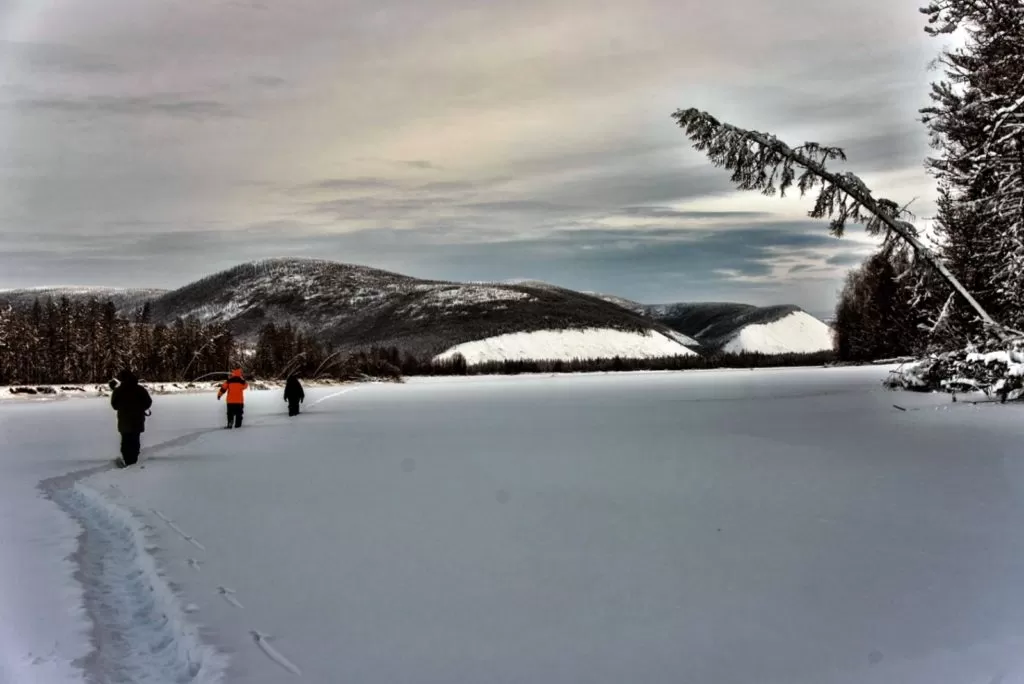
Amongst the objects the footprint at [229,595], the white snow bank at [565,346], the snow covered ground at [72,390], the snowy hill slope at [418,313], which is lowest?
the snow covered ground at [72,390]

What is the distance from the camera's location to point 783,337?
189125mm

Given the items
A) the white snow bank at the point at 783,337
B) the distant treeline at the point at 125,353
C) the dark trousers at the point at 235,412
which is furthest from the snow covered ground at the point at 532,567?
the white snow bank at the point at 783,337

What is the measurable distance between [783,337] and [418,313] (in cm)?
8956

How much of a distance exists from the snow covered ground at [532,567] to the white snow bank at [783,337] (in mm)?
178889

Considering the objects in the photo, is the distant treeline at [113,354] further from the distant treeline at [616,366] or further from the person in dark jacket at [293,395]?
the person in dark jacket at [293,395]

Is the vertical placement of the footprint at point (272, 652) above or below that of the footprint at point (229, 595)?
above

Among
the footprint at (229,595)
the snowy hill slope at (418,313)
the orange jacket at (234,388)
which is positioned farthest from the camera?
the snowy hill slope at (418,313)

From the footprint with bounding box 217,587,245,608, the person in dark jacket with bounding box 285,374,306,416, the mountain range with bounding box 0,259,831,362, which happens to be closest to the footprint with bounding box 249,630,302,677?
the footprint with bounding box 217,587,245,608

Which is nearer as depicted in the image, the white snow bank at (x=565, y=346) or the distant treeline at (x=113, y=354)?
the distant treeline at (x=113, y=354)

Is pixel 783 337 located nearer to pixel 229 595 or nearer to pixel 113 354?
pixel 113 354

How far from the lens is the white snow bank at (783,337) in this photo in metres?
186

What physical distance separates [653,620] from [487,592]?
118cm

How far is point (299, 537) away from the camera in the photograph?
22.9 ft

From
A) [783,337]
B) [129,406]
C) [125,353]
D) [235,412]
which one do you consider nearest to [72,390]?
[125,353]
